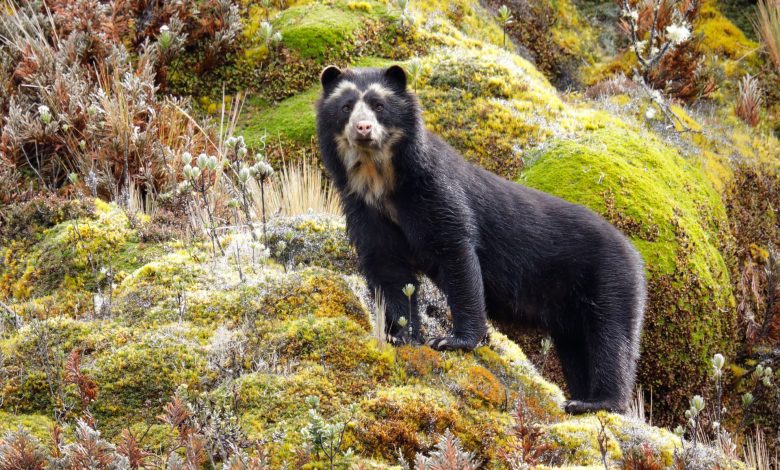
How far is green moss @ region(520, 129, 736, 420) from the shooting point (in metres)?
7.32

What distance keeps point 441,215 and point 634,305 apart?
5.51ft

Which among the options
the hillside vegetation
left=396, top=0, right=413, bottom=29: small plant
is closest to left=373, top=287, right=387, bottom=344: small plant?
the hillside vegetation

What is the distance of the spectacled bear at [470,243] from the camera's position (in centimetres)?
523

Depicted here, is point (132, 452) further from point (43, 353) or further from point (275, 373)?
point (43, 353)

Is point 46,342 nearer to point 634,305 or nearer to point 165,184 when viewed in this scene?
point 165,184

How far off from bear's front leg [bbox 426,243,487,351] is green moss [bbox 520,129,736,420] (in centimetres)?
274

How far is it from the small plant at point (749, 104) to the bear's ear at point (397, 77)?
7.43 meters

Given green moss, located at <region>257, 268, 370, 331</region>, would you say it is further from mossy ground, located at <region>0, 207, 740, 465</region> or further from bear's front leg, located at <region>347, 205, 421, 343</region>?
bear's front leg, located at <region>347, 205, 421, 343</region>

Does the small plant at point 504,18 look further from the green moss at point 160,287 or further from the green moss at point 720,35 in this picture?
the green moss at point 160,287

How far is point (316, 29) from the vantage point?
9.55 metres

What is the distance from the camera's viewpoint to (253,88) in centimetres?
941

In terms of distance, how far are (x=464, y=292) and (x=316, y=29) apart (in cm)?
543

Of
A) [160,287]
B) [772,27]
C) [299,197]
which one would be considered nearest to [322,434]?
[160,287]

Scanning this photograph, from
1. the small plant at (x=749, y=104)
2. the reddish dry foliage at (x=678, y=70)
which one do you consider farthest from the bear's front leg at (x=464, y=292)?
the small plant at (x=749, y=104)
